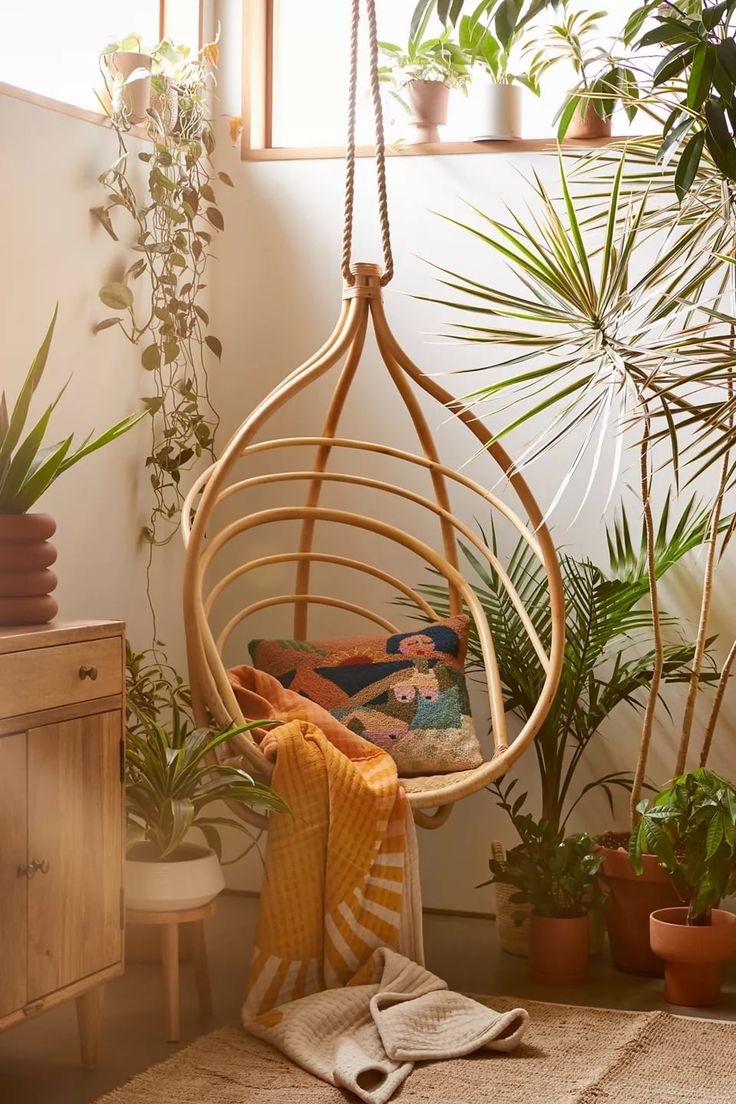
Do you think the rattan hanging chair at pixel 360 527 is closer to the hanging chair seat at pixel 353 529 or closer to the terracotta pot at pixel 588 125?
the hanging chair seat at pixel 353 529

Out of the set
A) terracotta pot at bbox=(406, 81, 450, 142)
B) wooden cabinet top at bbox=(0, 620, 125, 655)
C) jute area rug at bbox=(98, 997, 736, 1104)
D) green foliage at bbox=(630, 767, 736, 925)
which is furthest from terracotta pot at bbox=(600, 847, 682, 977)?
terracotta pot at bbox=(406, 81, 450, 142)

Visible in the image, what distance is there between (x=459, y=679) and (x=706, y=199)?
126 centimetres

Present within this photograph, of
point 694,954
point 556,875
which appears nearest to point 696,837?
point 694,954

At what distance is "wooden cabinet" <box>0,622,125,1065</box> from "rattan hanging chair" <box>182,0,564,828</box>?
0.36 meters

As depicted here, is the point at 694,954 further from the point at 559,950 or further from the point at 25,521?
the point at 25,521

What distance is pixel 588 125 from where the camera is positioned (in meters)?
3.58

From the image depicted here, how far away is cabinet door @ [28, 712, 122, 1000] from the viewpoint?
2.28 meters

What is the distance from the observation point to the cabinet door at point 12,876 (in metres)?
2.20

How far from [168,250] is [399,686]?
1309 millimetres

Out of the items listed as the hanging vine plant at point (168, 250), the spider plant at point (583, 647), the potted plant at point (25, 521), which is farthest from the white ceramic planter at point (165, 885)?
the hanging vine plant at point (168, 250)

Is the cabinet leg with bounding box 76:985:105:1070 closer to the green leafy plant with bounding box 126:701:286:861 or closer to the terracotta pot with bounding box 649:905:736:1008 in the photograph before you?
the green leafy plant with bounding box 126:701:286:861

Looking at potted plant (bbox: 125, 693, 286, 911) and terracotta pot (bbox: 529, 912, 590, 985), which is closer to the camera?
potted plant (bbox: 125, 693, 286, 911)

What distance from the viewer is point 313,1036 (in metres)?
2.55

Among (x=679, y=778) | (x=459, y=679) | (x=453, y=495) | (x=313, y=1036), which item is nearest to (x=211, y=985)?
(x=313, y=1036)
